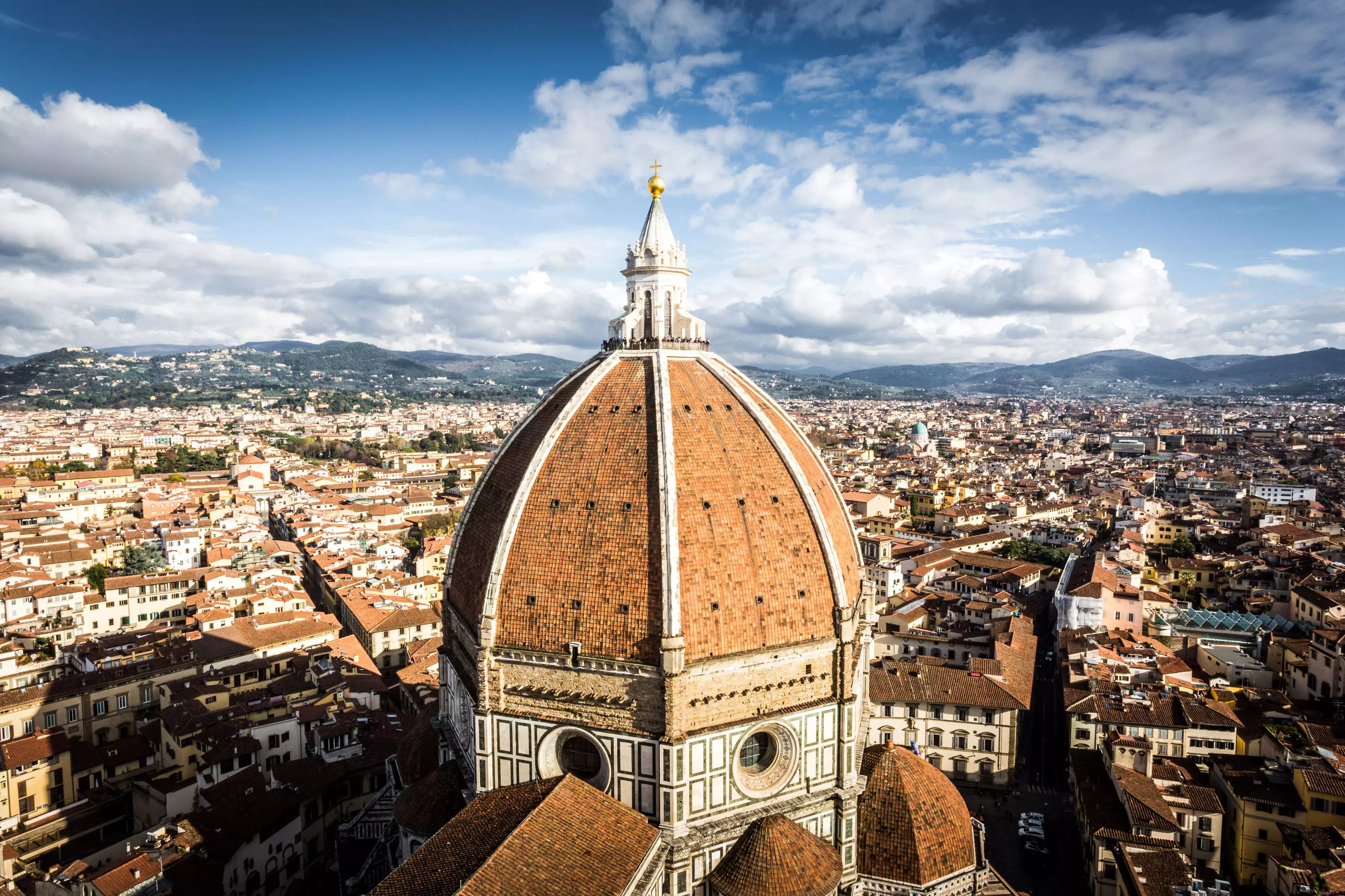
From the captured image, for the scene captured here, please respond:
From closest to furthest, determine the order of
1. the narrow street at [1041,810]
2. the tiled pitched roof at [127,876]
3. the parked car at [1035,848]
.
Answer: the tiled pitched roof at [127,876] → the narrow street at [1041,810] → the parked car at [1035,848]

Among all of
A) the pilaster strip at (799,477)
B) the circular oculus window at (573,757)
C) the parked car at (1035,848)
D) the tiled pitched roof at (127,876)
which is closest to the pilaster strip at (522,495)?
the circular oculus window at (573,757)

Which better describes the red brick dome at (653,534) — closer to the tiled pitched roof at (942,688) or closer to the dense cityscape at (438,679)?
the dense cityscape at (438,679)

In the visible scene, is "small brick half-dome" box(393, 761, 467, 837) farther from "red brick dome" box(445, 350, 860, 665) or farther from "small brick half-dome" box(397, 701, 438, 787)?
"red brick dome" box(445, 350, 860, 665)

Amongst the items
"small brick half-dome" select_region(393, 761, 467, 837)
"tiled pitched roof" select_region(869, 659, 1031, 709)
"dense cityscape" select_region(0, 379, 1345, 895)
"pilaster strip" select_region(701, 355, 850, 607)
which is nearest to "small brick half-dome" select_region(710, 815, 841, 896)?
"pilaster strip" select_region(701, 355, 850, 607)

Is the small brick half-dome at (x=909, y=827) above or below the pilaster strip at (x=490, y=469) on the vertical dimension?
below

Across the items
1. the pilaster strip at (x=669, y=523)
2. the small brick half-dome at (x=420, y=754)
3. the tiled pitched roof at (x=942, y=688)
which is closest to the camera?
the pilaster strip at (x=669, y=523)

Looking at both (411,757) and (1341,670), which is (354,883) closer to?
(411,757)

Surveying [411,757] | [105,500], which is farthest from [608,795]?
[105,500]
